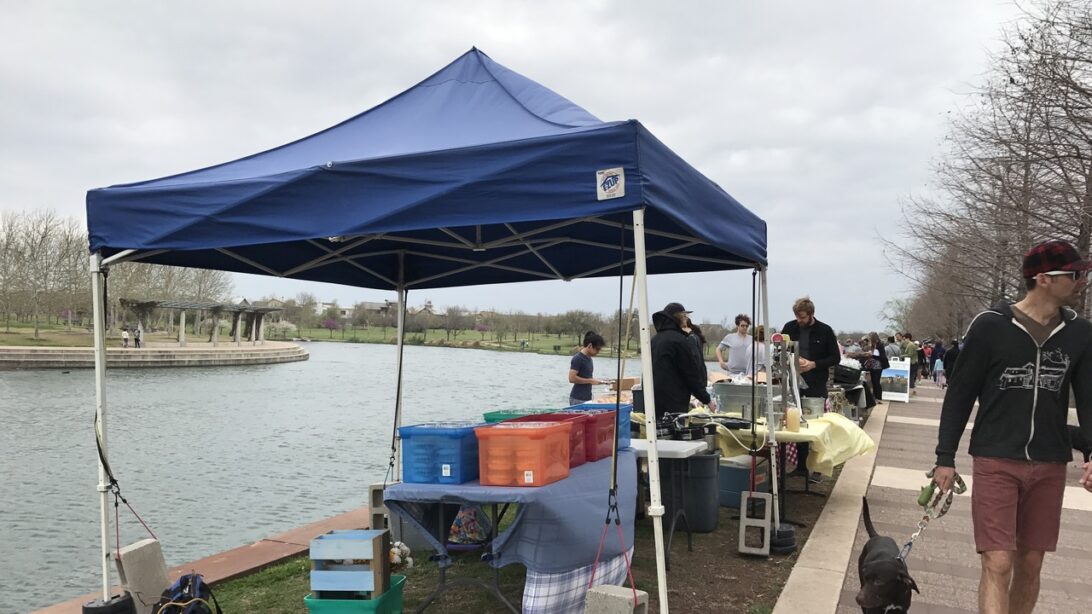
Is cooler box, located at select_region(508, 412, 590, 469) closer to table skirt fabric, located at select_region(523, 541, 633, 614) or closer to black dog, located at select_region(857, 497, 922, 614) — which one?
table skirt fabric, located at select_region(523, 541, 633, 614)

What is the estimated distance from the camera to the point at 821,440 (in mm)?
6219

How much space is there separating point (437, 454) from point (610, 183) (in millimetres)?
1581

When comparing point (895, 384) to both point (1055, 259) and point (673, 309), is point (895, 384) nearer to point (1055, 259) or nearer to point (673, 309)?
point (673, 309)

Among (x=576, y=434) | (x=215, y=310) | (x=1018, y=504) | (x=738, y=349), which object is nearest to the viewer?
(x=1018, y=504)

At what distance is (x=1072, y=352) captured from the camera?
3.19 m

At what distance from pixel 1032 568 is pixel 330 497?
8.84m

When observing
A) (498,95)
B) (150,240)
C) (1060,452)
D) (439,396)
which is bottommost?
(439,396)

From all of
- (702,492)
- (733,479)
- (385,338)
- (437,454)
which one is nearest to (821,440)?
(733,479)

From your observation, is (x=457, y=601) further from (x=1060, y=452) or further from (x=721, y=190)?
(x=1060, y=452)

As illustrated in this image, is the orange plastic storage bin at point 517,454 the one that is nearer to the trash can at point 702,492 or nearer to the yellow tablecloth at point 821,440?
the trash can at point 702,492

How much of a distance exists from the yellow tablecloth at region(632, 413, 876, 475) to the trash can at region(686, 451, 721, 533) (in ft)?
1.96

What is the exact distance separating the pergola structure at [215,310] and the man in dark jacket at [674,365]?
49722 millimetres

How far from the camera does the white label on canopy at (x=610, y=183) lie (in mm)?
3289

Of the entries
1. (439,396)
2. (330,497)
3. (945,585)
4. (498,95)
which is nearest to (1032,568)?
(945,585)
